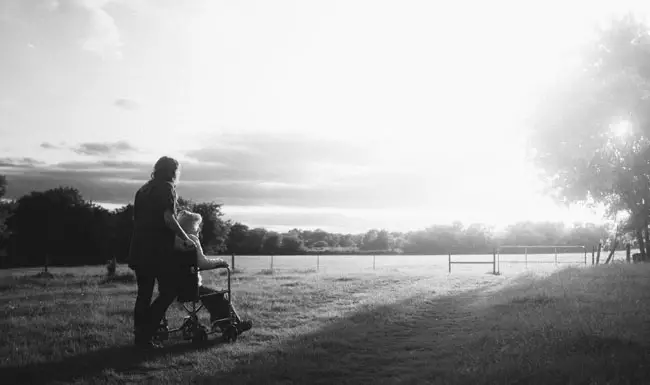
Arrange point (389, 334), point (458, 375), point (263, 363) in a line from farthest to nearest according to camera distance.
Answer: point (389, 334)
point (263, 363)
point (458, 375)

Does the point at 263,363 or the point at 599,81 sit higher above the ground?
the point at 599,81

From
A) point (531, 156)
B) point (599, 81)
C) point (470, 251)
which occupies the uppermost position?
point (599, 81)

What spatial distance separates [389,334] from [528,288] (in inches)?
380

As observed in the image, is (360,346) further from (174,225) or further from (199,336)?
(174,225)

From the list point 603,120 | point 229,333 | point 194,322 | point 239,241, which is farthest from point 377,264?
point 194,322

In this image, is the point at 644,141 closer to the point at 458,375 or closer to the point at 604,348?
the point at 604,348

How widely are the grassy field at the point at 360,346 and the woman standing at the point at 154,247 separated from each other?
502 millimetres

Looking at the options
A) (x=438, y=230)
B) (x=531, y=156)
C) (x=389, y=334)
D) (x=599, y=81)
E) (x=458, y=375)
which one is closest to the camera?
(x=458, y=375)

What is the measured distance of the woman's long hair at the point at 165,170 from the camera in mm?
8039

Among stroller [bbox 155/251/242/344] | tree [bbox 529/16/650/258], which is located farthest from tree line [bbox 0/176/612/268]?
stroller [bbox 155/251/242/344]

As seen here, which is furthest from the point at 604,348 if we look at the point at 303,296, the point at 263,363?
the point at 303,296

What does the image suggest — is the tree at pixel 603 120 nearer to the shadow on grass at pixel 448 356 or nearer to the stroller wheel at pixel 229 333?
the shadow on grass at pixel 448 356

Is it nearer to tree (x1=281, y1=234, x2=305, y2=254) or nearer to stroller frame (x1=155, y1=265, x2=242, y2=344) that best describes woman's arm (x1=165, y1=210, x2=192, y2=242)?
stroller frame (x1=155, y1=265, x2=242, y2=344)

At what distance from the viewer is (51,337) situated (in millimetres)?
8734
